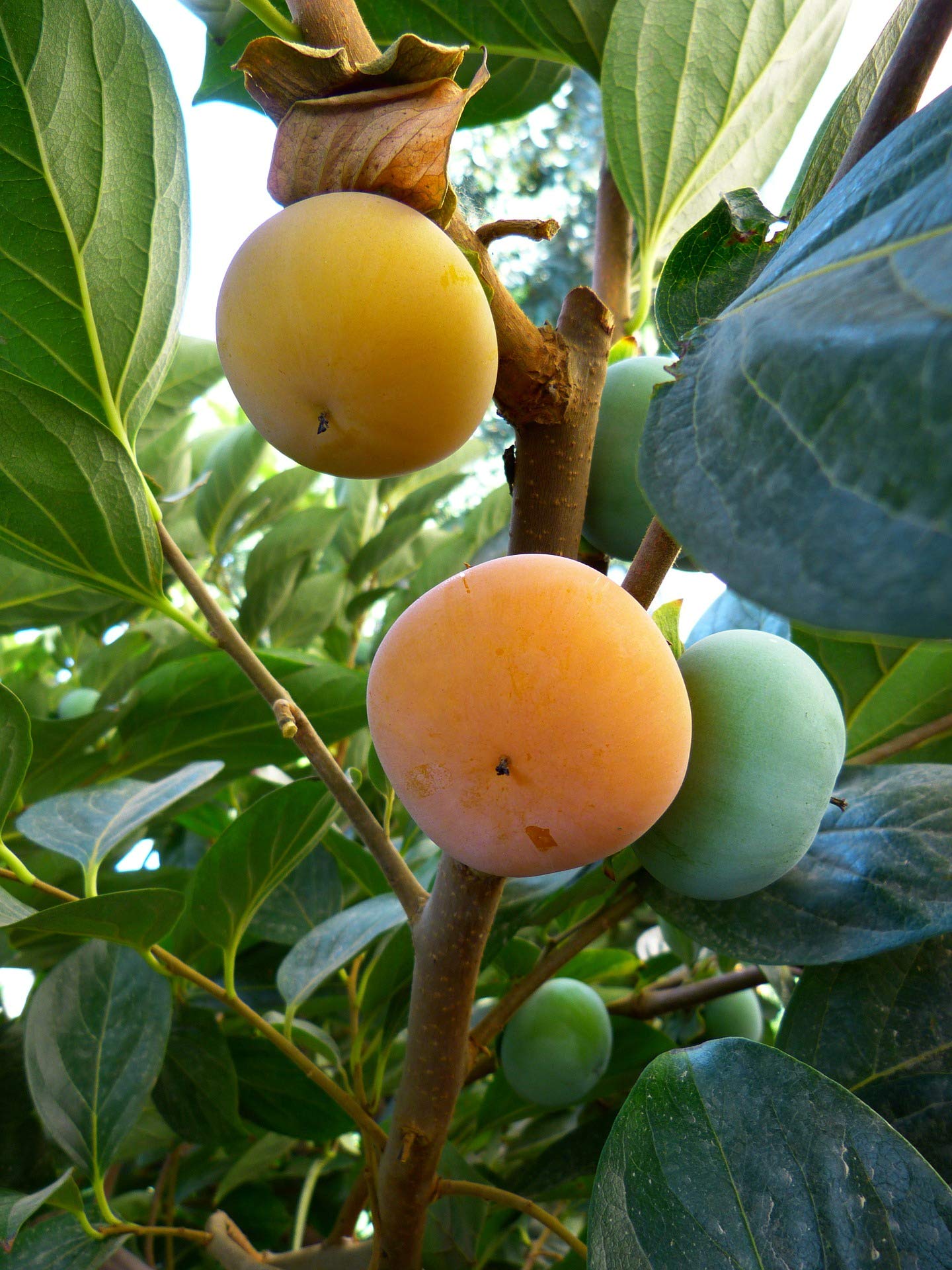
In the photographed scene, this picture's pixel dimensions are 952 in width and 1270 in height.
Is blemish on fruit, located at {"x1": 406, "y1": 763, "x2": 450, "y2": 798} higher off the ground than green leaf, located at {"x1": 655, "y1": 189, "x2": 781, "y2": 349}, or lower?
lower

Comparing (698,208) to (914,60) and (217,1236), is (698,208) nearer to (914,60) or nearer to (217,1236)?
(914,60)

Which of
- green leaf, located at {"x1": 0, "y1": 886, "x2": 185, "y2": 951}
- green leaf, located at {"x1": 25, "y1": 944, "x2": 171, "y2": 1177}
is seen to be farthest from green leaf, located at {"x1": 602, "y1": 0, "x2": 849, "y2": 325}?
green leaf, located at {"x1": 25, "y1": 944, "x2": 171, "y2": 1177}

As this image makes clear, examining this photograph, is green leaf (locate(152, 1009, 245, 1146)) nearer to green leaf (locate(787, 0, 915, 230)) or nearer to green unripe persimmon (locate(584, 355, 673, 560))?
green unripe persimmon (locate(584, 355, 673, 560))

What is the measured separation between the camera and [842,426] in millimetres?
234

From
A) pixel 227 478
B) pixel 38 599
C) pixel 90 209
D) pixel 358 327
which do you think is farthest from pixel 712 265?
pixel 227 478

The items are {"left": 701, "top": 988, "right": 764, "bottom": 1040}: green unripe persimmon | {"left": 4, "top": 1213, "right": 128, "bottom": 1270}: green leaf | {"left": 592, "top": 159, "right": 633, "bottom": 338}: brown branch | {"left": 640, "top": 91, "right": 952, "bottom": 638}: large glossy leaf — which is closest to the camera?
{"left": 640, "top": 91, "right": 952, "bottom": 638}: large glossy leaf

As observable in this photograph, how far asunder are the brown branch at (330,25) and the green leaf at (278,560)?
0.71 m

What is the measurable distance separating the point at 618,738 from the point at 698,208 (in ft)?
1.75

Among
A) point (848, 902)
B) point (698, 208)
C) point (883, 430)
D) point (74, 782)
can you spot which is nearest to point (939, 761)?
point (848, 902)

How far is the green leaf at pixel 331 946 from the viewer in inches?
23.8

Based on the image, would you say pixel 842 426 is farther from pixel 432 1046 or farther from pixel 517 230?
pixel 432 1046

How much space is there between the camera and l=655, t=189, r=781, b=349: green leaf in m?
0.45

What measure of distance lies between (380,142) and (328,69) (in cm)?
4

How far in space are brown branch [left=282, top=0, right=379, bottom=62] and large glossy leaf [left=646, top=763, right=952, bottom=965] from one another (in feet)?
1.60
